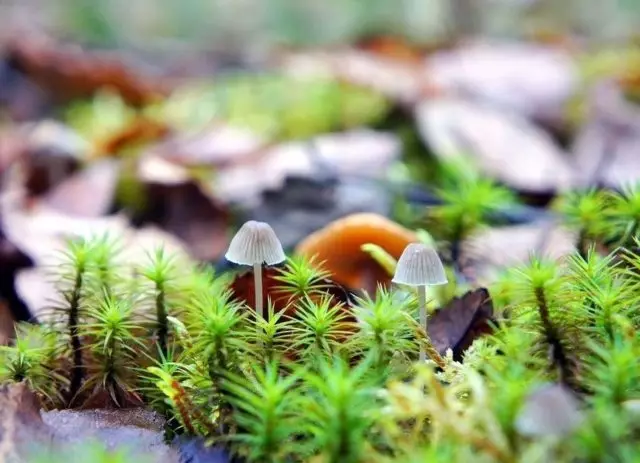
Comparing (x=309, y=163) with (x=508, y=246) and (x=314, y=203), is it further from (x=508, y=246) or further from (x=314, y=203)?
(x=508, y=246)

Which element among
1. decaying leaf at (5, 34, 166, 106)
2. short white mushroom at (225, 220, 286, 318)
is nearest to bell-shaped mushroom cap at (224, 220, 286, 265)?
short white mushroom at (225, 220, 286, 318)

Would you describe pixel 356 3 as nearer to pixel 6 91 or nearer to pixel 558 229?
pixel 6 91

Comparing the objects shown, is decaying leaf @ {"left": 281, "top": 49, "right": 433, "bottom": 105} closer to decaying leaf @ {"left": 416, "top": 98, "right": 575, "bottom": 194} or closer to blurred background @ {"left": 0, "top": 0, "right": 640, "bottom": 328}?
blurred background @ {"left": 0, "top": 0, "right": 640, "bottom": 328}

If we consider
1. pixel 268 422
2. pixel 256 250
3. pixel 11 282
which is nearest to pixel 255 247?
pixel 256 250

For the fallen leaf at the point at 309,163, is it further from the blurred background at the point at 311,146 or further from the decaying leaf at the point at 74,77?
the decaying leaf at the point at 74,77

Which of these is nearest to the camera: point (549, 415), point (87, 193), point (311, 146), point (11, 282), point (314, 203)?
point (549, 415)

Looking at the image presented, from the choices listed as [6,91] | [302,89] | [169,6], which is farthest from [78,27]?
[302,89]

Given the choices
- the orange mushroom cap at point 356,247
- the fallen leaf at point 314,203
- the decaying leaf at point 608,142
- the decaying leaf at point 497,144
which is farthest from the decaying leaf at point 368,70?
the orange mushroom cap at point 356,247
